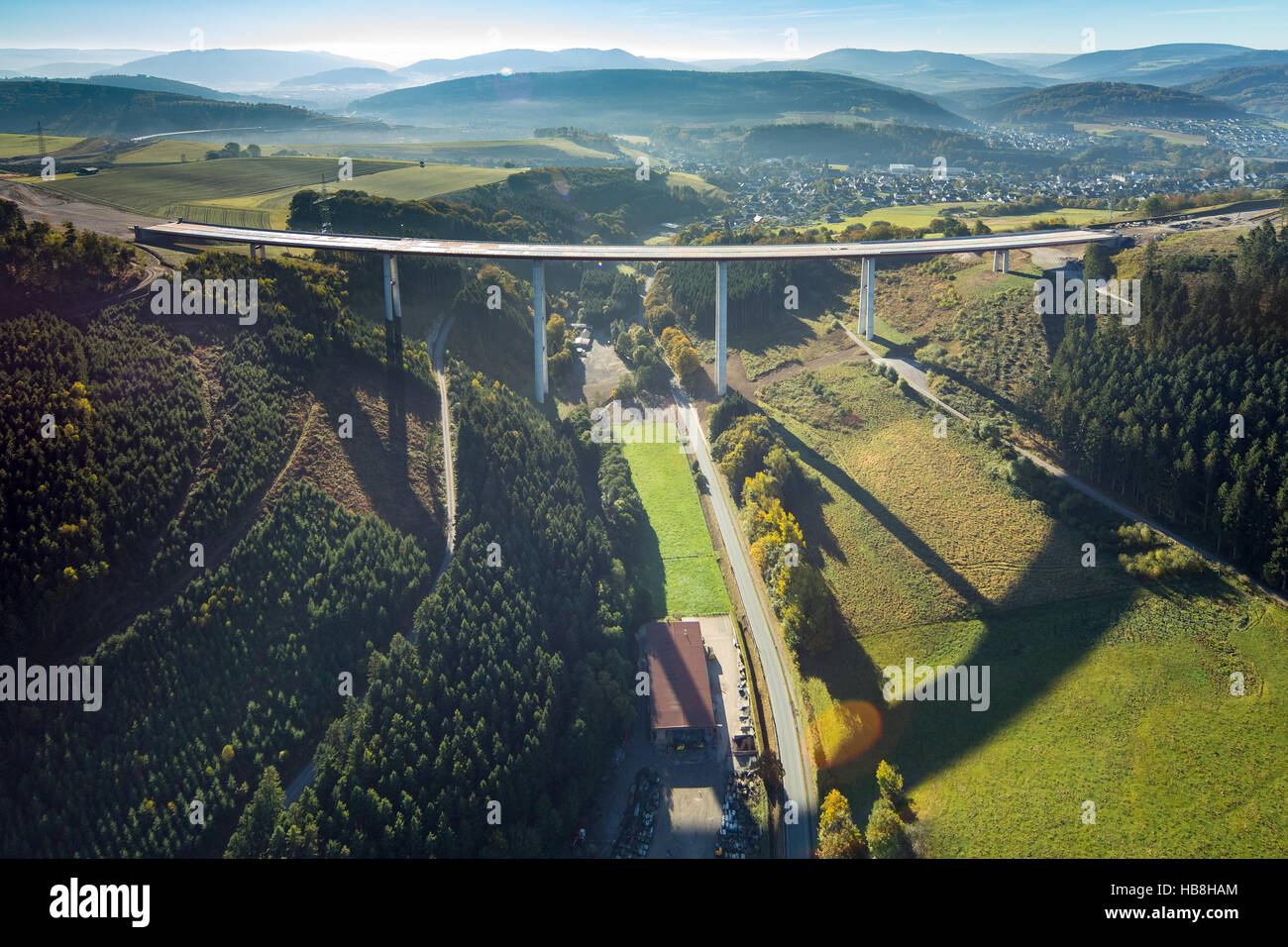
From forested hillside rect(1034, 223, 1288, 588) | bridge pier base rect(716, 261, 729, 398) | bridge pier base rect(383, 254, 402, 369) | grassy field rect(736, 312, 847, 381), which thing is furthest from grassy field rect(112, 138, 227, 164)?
forested hillside rect(1034, 223, 1288, 588)

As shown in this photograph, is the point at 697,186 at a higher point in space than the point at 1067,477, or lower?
higher

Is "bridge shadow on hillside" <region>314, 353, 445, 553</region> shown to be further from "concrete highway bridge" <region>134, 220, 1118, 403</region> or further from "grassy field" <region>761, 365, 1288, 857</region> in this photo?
"grassy field" <region>761, 365, 1288, 857</region>

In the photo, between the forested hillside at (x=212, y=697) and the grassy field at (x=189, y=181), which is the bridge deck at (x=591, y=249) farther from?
the forested hillside at (x=212, y=697)

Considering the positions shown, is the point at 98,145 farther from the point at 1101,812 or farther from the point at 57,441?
the point at 1101,812

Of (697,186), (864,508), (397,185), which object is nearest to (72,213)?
(397,185)

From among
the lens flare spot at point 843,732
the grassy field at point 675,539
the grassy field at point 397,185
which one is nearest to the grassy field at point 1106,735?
the lens flare spot at point 843,732

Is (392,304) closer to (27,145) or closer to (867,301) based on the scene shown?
(867,301)

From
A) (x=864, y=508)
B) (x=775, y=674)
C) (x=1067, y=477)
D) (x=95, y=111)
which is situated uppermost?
(x=95, y=111)
